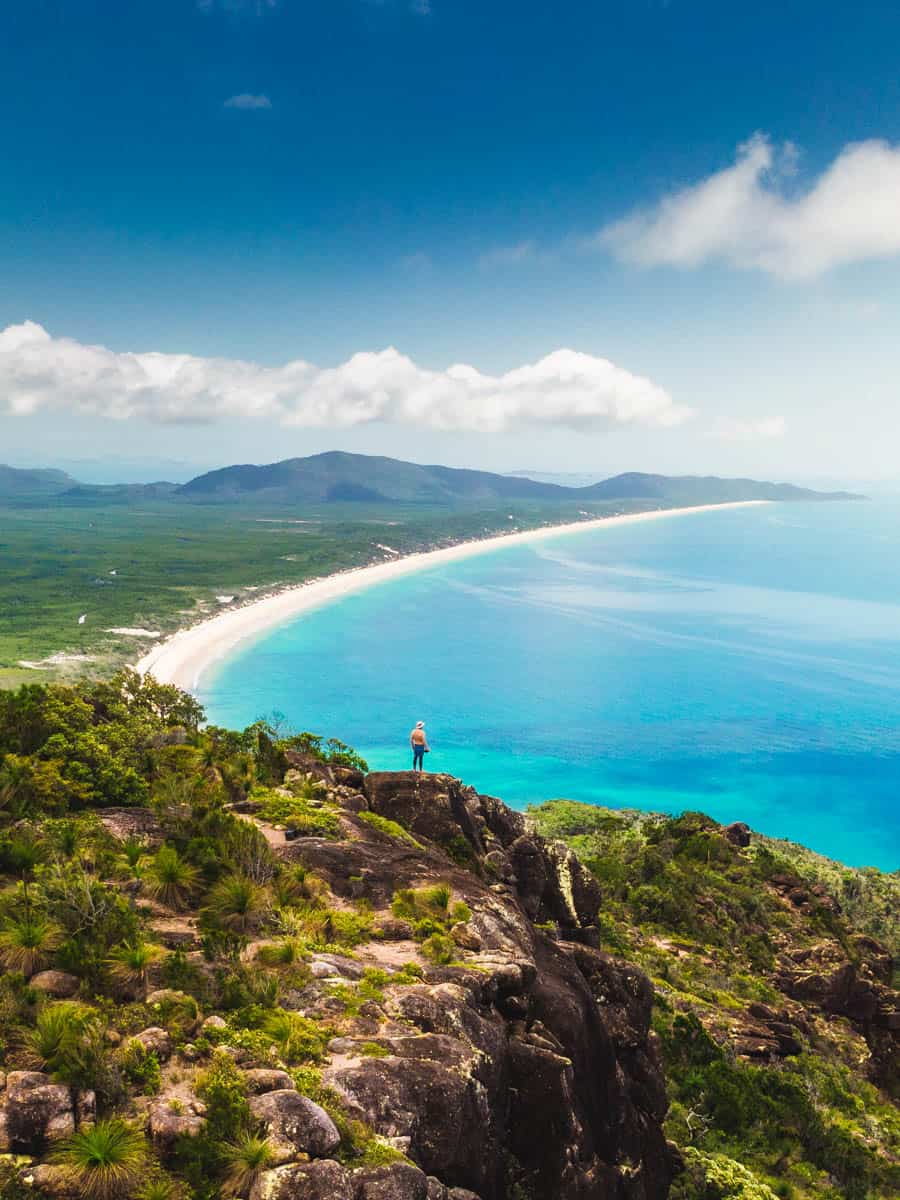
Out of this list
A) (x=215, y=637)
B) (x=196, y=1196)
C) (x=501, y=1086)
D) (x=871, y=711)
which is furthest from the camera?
(x=215, y=637)

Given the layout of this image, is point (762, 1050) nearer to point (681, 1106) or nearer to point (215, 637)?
point (681, 1106)

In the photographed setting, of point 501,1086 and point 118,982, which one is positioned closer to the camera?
point 118,982

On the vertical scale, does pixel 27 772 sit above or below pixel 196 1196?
above

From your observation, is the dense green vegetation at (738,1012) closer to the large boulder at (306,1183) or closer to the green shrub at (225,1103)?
the large boulder at (306,1183)

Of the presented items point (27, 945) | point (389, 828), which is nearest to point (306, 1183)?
point (27, 945)

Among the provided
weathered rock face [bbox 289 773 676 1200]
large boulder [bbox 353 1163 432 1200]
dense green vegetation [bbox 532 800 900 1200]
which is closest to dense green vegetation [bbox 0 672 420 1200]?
large boulder [bbox 353 1163 432 1200]

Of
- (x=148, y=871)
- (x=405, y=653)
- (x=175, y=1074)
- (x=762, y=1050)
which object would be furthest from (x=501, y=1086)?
(x=405, y=653)

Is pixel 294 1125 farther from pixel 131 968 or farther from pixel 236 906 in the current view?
pixel 236 906
